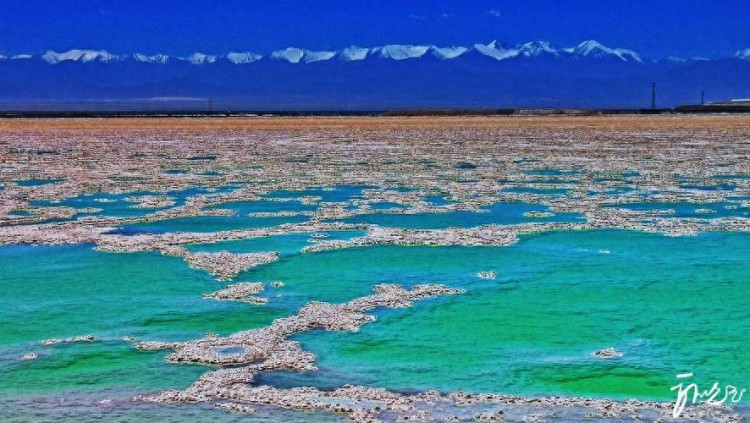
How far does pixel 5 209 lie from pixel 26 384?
29.8ft

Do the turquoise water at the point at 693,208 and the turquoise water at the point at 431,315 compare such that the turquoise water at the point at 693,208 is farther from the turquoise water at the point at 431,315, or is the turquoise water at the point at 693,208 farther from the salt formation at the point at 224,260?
the salt formation at the point at 224,260

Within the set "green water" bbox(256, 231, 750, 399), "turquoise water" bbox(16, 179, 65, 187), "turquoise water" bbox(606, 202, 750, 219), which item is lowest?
"green water" bbox(256, 231, 750, 399)

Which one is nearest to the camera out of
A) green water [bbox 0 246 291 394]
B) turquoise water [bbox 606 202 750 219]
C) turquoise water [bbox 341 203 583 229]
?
green water [bbox 0 246 291 394]

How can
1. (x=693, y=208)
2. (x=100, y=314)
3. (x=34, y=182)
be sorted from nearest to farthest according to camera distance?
1. (x=100, y=314)
2. (x=693, y=208)
3. (x=34, y=182)

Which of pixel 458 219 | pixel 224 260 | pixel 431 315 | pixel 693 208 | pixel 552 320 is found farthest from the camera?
pixel 693 208

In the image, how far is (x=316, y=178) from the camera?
19578 mm

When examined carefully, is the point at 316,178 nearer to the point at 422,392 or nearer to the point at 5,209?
the point at 5,209

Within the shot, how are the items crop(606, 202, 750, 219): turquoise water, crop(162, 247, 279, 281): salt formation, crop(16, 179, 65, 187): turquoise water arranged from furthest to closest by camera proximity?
crop(16, 179, 65, 187): turquoise water < crop(606, 202, 750, 219): turquoise water < crop(162, 247, 279, 281): salt formation

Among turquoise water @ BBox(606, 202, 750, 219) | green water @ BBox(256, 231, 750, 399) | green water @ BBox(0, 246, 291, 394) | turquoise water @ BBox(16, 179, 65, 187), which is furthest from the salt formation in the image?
turquoise water @ BBox(16, 179, 65, 187)

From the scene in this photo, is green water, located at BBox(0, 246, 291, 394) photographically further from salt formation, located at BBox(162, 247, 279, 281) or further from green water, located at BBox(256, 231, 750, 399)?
green water, located at BBox(256, 231, 750, 399)

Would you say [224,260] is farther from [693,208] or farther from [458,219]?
[693,208]

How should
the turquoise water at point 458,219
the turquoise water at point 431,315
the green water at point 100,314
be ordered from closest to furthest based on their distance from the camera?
the turquoise water at point 431,315 → the green water at point 100,314 → the turquoise water at point 458,219

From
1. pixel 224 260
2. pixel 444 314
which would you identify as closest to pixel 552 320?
pixel 444 314

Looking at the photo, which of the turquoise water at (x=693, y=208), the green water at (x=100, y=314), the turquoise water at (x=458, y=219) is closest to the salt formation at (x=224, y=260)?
the green water at (x=100, y=314)
